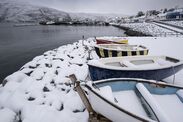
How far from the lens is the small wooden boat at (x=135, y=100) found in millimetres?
3066

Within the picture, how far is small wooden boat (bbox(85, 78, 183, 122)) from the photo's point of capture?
121 inches

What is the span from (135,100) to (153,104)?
0.70 m

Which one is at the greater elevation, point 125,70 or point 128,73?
point 125,70

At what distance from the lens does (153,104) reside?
3.29 meters

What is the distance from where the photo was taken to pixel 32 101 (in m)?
5.30

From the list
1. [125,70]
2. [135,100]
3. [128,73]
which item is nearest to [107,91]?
[135,100]

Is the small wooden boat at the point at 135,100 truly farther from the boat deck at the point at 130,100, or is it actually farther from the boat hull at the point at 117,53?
the boat hull at the point at 117,53

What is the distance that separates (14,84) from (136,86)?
5449 millimetres

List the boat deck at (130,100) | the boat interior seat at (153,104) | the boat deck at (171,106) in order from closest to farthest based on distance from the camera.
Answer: the boat interior seat at (153,104)
the boat deck at (171,106)
the boat deck at (130,100)

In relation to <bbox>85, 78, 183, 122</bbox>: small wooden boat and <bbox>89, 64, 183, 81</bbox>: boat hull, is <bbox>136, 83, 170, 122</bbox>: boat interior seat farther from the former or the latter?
<bbox>89, 64, 183, 81</bbox>: boat hull

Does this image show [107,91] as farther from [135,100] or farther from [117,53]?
[117,53]

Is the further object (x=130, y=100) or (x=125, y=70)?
(x=125, y=70)

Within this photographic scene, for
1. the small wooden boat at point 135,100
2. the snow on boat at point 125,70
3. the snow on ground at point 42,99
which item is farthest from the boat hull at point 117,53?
the small wooden boat at point 135,100

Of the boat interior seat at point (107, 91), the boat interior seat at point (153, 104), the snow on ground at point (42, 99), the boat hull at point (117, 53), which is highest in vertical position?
the boat hull at point (117, 53)
